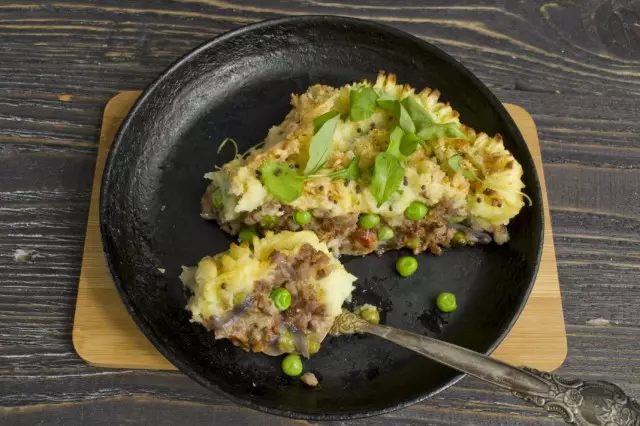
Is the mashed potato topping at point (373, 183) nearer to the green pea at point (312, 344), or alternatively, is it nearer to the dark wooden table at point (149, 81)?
the green pea at point (312, 344)

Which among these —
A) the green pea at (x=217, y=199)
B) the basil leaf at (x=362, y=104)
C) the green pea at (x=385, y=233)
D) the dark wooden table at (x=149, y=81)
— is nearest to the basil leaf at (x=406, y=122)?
the basil leaf at (x=362, y=104)

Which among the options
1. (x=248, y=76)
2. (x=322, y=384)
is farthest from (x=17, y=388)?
(x=248, y=76)

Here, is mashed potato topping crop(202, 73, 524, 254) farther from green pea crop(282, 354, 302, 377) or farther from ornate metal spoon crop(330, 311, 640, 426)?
ornate metal spoon crop(330, 311, 640, 426)

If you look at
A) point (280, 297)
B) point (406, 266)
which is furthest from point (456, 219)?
point (280, 297)

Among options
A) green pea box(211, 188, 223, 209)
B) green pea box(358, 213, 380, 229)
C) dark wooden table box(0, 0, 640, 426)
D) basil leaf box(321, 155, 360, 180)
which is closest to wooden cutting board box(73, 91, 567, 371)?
dark wooden table box(0, 0, 640, 426)

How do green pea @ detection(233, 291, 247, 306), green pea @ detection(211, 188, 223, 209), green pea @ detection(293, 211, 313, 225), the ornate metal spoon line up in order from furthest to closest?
green pea @ detection(211, 188, 223, 209) → green pea @ detection(293, 211, 313, 225) → green pea @ detection(233, 291, 247, 306) → the ornate metal spoon
